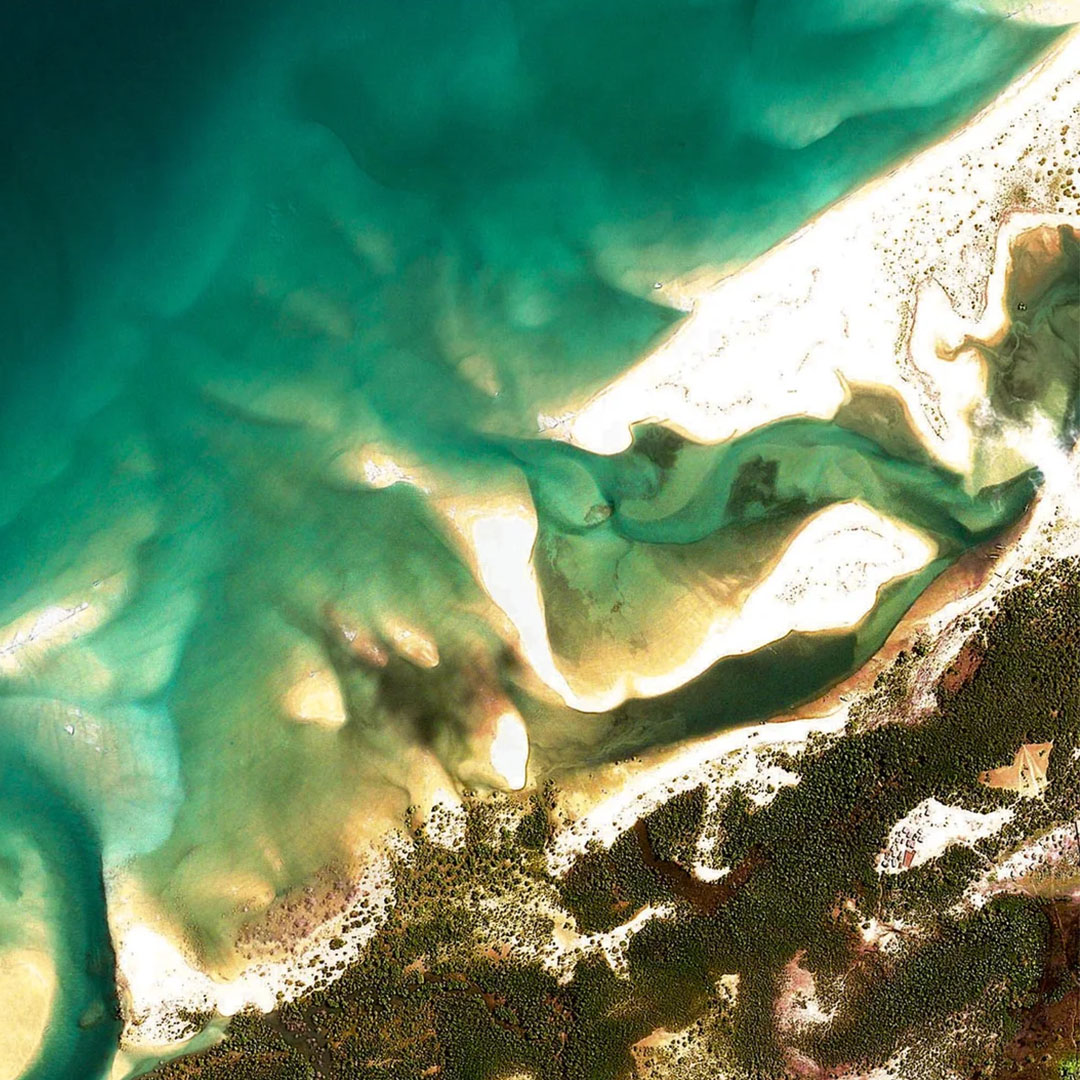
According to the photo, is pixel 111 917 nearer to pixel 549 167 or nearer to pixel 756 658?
pixel 756 658

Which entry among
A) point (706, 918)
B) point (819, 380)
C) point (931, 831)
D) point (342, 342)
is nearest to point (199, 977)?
point (706, 918)

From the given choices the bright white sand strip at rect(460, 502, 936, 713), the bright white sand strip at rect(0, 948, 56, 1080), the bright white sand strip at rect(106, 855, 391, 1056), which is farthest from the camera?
the bright white sand strip at rect(460, 502, 936, 713)

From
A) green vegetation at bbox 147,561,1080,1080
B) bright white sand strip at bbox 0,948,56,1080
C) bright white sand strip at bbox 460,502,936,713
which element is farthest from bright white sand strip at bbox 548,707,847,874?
bright white sand strip at bbox 0,948,56,1080

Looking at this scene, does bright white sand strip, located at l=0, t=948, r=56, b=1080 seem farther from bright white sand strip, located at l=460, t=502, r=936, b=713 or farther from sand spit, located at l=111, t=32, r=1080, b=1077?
bright white sand strip, located at l=460, t=502, r=936, b=713

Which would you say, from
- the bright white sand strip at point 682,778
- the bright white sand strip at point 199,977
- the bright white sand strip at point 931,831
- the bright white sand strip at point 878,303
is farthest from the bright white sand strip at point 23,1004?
the bright white sand strip at point 931,831

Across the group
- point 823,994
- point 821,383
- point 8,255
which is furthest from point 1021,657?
point 8,255

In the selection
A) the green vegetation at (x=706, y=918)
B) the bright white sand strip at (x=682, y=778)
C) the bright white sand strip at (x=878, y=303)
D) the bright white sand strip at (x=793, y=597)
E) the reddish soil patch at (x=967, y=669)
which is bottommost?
the green vegetation at (x=706, y=918)

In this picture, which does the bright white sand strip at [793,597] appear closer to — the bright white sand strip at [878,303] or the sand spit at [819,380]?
the sand spit at [819,380]
